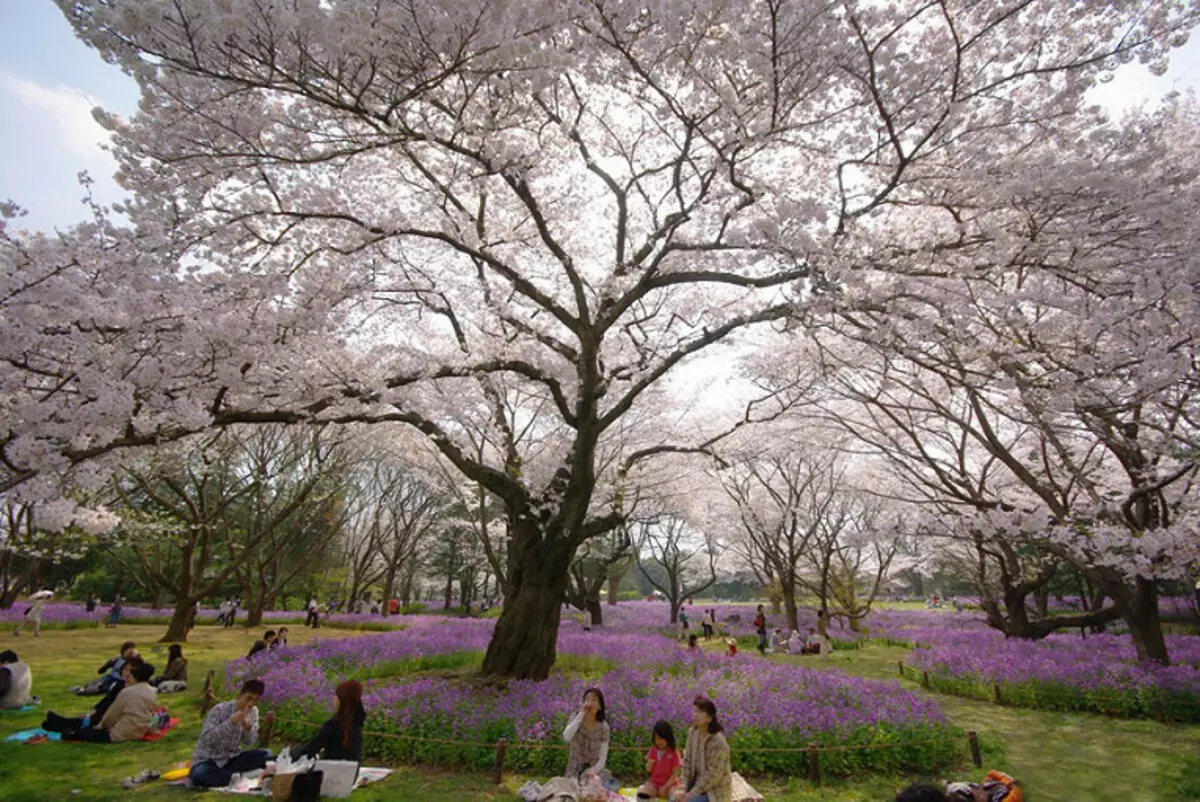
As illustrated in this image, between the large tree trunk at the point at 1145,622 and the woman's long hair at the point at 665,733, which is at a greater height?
the large tree trunk at the point at 1145,622

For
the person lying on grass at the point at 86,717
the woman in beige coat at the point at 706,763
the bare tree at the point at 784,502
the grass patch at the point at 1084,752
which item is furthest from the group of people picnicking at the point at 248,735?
the bare tree at the point at 784,502

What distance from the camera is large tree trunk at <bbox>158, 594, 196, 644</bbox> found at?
19.0 meters

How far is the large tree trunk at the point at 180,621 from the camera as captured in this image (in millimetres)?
19000

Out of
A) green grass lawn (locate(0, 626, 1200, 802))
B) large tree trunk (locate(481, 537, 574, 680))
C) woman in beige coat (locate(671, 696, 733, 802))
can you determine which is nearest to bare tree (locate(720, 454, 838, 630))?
green grass lawn (locate(0, 626, 1200, 802))

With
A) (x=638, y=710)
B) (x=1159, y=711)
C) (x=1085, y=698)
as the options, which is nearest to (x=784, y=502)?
(x=1085, y=698)

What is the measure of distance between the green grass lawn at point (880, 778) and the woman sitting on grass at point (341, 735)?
1.90 ft

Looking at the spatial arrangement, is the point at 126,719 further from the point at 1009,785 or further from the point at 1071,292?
the point at 1071,292

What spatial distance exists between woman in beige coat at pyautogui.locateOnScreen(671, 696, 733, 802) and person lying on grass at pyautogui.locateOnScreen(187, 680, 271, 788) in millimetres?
4865

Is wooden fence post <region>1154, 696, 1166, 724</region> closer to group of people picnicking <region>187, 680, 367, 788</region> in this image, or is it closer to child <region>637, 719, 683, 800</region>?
child <region>637, 719, 683, 800</region>

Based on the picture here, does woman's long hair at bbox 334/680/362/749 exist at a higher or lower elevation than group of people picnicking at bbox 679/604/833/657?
higher

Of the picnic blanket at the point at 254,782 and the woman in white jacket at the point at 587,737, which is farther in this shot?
the woman in white jacket at the point at 587,737

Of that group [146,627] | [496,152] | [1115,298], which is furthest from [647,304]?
[146,627]

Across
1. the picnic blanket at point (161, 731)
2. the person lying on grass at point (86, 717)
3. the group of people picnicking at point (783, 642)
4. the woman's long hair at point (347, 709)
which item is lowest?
the group of people picnicking at point (783, 642)

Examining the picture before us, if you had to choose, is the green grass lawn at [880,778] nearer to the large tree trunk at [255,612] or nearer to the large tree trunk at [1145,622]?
A: the large tree trunk at [1145,622]
